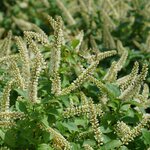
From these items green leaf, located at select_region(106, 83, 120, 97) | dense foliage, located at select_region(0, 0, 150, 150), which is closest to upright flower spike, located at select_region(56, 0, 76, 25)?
dense foliage, located at select_region(0, 0, 150, 150)

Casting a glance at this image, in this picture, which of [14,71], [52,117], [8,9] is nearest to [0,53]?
[14,71]

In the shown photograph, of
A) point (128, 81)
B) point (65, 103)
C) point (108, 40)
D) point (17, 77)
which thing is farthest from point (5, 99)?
point (108, 40)

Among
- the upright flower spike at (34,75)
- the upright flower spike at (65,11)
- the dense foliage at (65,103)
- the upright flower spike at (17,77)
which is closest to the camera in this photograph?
the upright flower spike at (34,75)

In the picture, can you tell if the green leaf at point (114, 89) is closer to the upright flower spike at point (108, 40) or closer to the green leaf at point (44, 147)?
the green leaf at point (44, 147)

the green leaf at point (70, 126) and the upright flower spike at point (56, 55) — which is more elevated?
the upright flower spike at point (56, 55)

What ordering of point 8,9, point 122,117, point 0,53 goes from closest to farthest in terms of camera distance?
point 122,117 < point 0,53 < point 8,9

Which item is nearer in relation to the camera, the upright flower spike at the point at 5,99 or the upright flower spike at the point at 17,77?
the upright flower spike at the point at 5,99

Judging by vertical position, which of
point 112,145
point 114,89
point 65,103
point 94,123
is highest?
point 114,89

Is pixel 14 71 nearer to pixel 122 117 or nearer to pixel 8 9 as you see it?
pixel 122 117

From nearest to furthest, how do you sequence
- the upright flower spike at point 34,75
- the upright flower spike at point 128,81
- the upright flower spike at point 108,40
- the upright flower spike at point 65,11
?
1. the upright flower spike at point 34,75
2. the upright flower spike at point 128,81
3. the upright flower spike at point 108,40
4. the upright flower spike at point 65,11

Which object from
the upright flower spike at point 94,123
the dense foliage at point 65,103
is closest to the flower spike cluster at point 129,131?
Result: the dense foliage at point 65,103

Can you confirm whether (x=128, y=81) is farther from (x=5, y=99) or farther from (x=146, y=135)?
(x=5, y=99)
